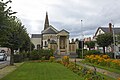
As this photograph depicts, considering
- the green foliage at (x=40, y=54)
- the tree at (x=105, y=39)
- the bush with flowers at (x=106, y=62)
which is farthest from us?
the tree at (x=105, y=39)

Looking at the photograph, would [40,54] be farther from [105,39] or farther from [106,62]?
[106,62]

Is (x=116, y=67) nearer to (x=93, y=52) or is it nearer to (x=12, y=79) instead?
(x=12, y=79)

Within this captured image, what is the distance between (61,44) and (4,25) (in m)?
46.0

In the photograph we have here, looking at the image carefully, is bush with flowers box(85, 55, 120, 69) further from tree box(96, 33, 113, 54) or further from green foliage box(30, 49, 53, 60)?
tree box(96, 33, 113, 54)

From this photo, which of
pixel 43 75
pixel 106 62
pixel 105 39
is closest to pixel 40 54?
pixel 105 39

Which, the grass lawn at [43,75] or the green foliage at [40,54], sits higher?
the green foliage at [40,54]

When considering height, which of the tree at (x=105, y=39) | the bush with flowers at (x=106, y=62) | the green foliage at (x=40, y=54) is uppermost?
the tree at (x=105, y=39)

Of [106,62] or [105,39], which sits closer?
[106,62]

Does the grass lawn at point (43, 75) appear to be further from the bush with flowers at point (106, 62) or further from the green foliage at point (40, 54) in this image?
the green foliage at point (40, 54)

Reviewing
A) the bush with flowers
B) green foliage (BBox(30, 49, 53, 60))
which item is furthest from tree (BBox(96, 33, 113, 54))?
the bush with flowers

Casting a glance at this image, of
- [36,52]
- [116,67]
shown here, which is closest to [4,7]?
[116,67]

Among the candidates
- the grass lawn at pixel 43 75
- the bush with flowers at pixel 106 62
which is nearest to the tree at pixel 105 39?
the bush with flowers at pixel 106 62

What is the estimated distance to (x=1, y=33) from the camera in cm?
1617

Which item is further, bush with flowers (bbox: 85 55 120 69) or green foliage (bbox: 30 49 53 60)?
green foliage (bbox: 30 49 53 60)
